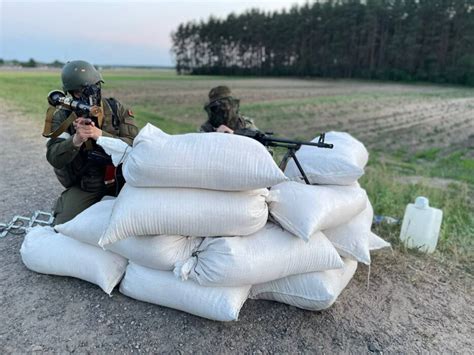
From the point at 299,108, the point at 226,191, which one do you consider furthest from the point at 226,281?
the point at 299,108

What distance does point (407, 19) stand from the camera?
4975 centimetres

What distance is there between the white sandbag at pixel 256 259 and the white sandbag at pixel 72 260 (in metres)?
0.54

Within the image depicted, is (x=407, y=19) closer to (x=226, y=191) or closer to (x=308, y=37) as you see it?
(x=308, y=37)

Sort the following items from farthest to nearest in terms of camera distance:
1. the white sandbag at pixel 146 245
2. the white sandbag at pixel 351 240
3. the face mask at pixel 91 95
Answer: the face mask at pixel 91 95 → the white sandbag at pixel 351 240 → the white sandbag at pixel 146 245

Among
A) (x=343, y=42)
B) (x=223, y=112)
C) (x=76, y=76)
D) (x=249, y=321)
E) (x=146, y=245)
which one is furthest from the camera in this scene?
(x=343, y=42)

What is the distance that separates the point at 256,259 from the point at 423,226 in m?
2.06

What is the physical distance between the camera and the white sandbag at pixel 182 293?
218cm

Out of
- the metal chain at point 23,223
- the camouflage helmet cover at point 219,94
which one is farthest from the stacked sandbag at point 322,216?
the metal chain at point 23,223

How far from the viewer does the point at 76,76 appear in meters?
3.01

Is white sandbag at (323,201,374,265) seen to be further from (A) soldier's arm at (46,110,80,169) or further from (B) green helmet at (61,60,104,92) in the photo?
(B) green helmet at (61,60,104,92)

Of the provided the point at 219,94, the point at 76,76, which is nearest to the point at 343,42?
the point at 219,94

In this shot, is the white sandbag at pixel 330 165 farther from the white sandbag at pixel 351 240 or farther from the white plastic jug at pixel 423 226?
the white plastic jug at pixel 423 226

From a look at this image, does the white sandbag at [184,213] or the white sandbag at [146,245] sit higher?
the white sandbag at [184,213]

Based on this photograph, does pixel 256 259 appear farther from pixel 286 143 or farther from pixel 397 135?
pixel 397 135
